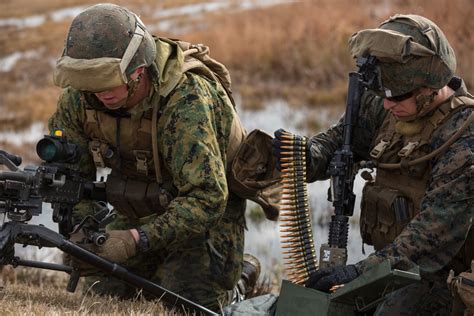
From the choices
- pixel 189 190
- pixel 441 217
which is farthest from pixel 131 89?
pixel 441 217

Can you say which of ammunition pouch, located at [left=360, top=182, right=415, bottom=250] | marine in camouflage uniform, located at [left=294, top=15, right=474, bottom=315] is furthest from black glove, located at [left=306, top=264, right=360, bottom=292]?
ammunition pouch, located at [left=360, top=182, right=415, bottom=250]

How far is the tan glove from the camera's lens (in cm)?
581

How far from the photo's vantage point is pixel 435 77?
547 centimetres

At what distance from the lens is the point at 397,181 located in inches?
226

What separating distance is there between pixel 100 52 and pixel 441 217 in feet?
6.85

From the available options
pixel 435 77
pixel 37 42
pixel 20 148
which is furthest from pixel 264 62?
pixel 435 77

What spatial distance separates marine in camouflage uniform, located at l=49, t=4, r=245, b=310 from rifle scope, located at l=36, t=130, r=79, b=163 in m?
0.32

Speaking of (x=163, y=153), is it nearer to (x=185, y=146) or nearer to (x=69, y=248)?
(x=185, y=146)

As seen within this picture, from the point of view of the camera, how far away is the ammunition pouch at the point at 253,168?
21.3 feet

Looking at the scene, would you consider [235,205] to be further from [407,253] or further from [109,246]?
[407,253]

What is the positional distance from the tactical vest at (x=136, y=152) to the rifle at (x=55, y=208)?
0.20 m

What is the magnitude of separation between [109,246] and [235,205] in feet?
4.13

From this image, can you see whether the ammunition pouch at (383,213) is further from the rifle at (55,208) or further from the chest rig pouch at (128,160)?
the chest rig pouch at (128,160)

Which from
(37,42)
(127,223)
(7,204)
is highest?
(7,204)
